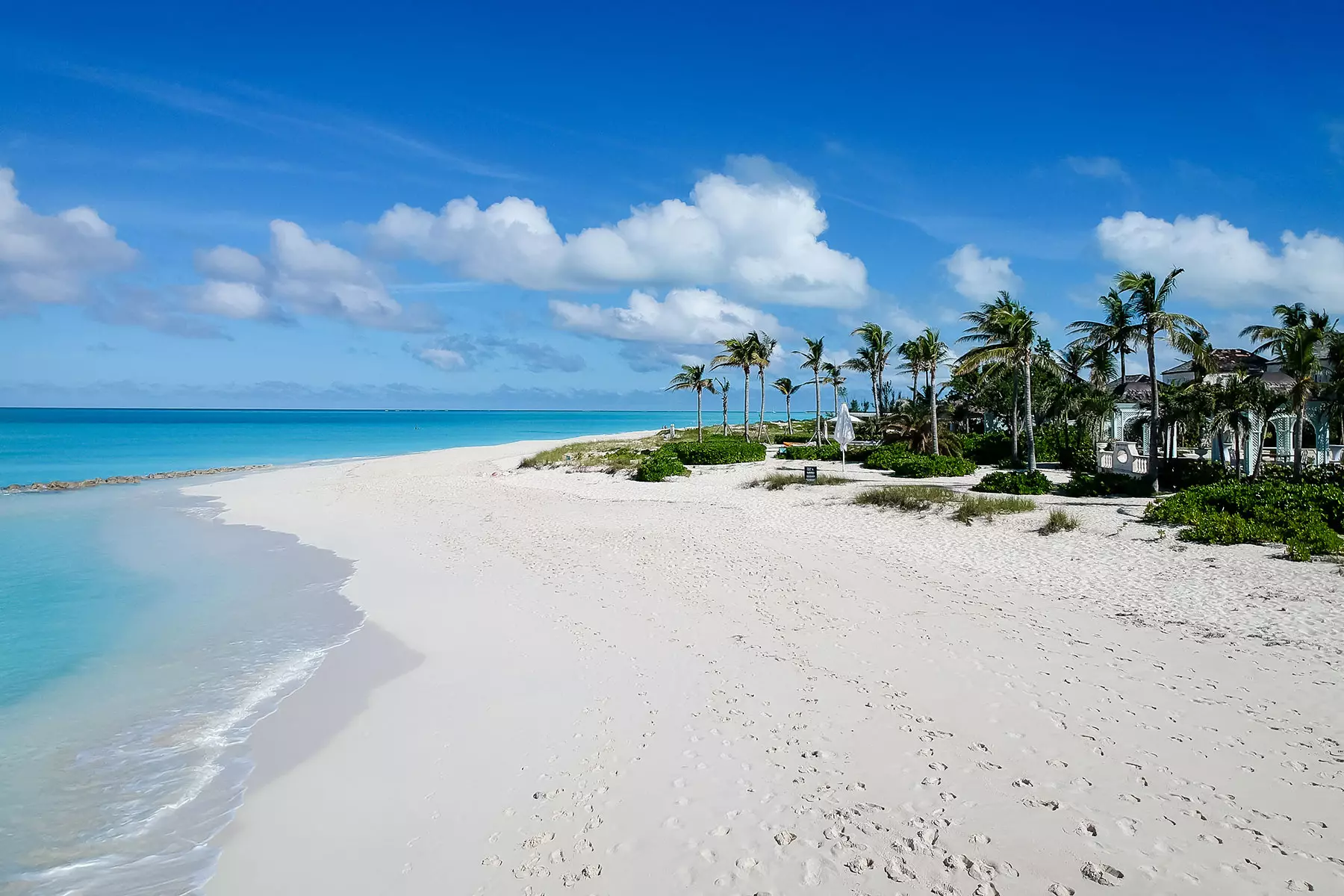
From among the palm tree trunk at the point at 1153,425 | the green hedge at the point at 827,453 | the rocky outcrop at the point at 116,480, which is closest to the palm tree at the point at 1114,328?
the palm tree trunk at the point at 1153,425

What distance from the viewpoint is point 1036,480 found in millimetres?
21719

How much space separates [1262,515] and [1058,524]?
11.6 feet

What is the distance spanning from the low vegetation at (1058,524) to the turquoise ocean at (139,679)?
44.1ft

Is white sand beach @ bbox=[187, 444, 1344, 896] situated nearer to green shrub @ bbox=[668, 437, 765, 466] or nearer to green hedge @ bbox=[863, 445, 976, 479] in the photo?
green hedge @ bbox=[863, 445, 976, 479]

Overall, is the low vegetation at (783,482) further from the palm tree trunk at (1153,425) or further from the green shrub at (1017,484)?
the palm tree trunk at (1153,425)

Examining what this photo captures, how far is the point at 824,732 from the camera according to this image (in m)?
6.52

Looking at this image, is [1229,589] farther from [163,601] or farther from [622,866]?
[163,601]

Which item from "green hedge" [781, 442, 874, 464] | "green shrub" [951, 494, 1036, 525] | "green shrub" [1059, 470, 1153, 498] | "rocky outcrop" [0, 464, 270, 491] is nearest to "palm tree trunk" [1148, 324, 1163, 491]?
"green shrub" [1059, 470, 1153, 498]

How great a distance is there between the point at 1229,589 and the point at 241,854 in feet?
41.6

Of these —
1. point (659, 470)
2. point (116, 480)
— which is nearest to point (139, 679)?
point (659, 470)

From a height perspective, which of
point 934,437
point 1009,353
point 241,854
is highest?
point 1009,353

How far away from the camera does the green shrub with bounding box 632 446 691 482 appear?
2847 centimetres

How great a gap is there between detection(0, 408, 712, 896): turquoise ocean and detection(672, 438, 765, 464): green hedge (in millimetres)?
19083

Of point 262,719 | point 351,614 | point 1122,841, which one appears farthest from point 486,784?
point 351,614
